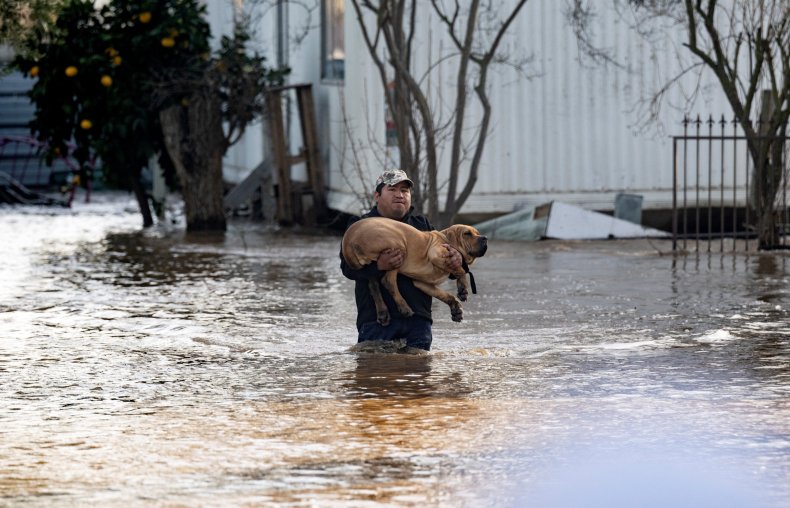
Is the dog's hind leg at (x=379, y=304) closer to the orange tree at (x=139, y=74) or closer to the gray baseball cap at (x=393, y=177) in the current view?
the gray baseball cap at (x=393, y=177)

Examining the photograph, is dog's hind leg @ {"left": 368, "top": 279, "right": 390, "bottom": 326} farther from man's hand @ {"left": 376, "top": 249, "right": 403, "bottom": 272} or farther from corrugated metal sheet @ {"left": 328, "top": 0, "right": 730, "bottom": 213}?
corrugated metal sheet @ {"left": 328, "top": 0, "right": 730, "bottom": 213}

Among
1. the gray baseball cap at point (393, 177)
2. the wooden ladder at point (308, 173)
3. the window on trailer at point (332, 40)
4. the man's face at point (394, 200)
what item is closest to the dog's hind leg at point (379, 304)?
the man's face at point (394, 200)

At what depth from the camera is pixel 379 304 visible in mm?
9664

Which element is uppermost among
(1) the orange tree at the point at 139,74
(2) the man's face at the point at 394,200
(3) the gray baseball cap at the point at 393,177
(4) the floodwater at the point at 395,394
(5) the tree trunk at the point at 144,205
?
(1) the orange tree at the point at 139,74

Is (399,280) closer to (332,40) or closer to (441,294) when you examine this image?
(441,294)

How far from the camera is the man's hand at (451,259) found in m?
A: 9.49

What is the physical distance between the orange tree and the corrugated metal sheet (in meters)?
1.70

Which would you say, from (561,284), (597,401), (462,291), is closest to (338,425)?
(597,401)

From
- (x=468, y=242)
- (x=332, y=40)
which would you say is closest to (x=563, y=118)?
(x=332, y=40)

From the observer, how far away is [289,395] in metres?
8.69

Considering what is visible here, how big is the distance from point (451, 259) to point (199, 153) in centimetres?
1231

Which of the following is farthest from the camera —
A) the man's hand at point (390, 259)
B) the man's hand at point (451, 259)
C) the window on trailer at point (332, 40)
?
the window on trailer at point (332, 40)

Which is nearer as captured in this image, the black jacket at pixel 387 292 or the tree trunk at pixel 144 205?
the black jacket at pixel 387 292

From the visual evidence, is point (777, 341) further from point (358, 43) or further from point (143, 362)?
point (358, 43)
